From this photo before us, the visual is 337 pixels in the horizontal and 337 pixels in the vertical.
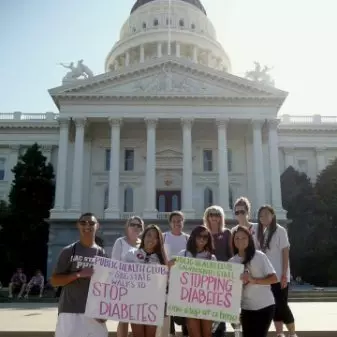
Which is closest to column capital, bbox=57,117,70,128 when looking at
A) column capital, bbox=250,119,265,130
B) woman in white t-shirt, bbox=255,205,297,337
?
column capital, bbox=250,119,265,130

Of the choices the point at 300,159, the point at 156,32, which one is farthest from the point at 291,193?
the point at 156,32

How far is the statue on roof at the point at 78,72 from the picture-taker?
37969 millimetres

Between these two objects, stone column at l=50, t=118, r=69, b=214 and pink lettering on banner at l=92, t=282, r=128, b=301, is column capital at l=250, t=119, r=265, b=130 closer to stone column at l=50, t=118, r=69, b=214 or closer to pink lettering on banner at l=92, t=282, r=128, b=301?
stone column at l=50, t=118, r=69, b=214

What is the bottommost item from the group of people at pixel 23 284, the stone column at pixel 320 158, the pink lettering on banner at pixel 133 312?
the group of people at pixel 23 284

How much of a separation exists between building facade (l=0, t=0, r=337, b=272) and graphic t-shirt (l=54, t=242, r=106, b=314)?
91.5 ft

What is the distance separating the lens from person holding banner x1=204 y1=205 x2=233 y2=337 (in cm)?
717

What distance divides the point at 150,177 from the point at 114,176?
2.74 meters

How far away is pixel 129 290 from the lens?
6.01 m

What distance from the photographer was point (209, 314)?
20.1ft

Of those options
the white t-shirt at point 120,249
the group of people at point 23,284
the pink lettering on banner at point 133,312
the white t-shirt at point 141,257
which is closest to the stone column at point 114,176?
the group of people at point 23,284

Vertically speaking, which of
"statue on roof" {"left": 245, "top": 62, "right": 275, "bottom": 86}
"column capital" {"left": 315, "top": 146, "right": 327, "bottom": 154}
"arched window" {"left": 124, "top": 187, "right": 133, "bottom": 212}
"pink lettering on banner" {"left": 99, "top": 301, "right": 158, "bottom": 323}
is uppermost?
"statue on roof" {"left": 245, "top": 62, "right": 275, "bottom": 86}

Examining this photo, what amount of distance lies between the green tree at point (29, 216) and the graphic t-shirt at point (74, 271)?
30858 mm

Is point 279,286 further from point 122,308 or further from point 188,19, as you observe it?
point 188,19

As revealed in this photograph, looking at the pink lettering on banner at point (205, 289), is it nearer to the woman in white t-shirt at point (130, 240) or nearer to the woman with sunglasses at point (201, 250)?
the woman with sunglasses at point (201, 250)
